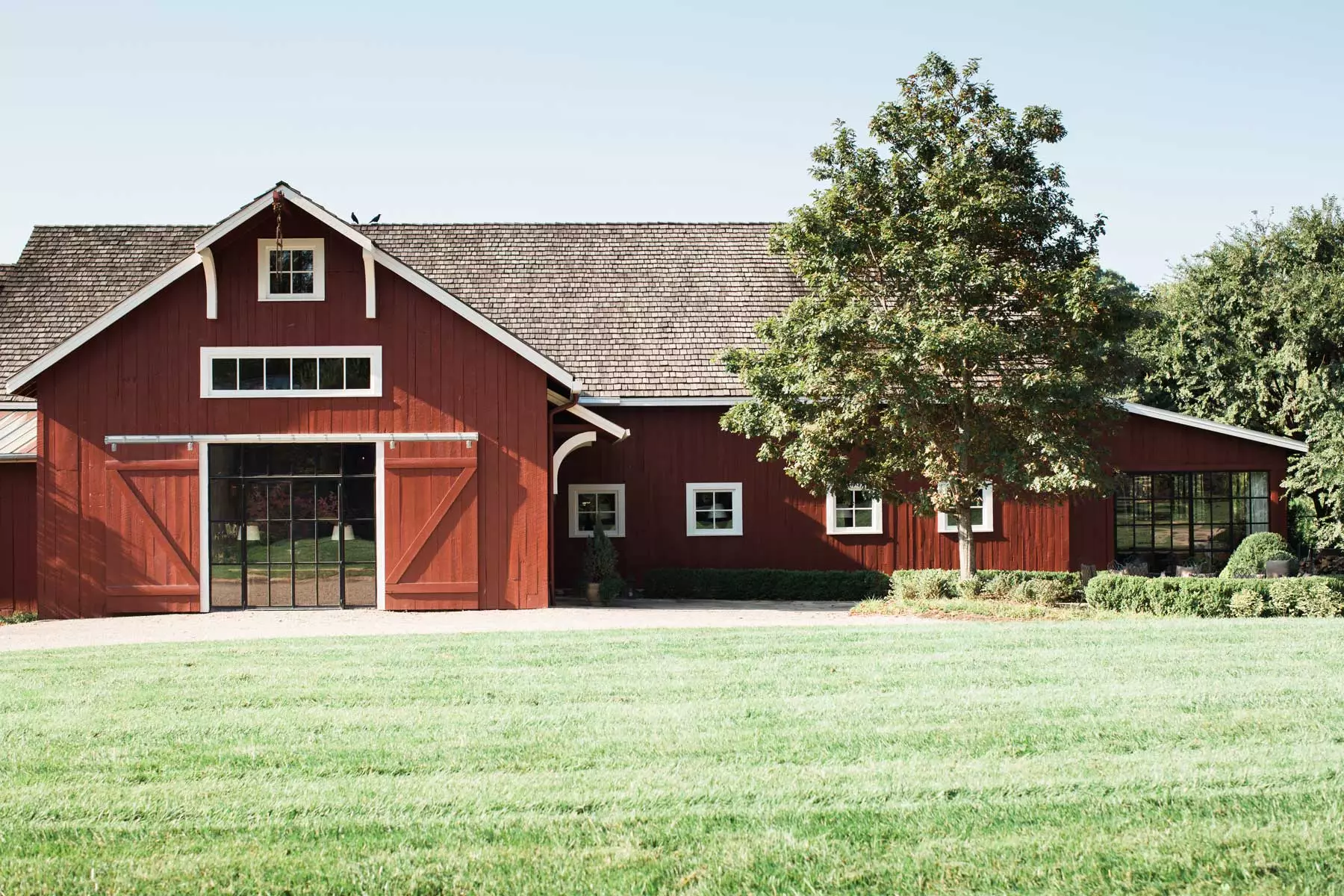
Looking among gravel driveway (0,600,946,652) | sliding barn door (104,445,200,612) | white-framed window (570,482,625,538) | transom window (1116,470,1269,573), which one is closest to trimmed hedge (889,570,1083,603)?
gravel driveway (0,600,946,652)

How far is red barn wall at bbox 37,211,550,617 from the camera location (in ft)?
59.3

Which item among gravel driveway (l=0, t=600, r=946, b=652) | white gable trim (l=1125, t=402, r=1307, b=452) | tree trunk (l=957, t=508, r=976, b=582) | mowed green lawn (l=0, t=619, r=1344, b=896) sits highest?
white gable trim (l=1125, t=402, r=1307, b=452)

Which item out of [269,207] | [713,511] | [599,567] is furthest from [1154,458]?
[269,207]

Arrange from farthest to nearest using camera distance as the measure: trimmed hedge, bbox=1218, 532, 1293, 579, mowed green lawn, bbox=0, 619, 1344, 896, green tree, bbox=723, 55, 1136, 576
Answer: trimmed hedge, bbox=1218, 532, 1293, 579
green tree, bbox=723, 55, 1136, 576
mowed green lawn, bbox=0, 619, 1344, 896

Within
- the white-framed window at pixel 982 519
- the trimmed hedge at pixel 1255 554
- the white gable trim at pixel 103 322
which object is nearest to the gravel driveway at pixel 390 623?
the white-framed window at pixel 982 519

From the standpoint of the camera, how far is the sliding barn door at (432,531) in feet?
59.9

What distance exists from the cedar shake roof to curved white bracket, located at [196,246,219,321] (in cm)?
442

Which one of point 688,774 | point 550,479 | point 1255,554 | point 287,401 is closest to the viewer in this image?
point 688,774

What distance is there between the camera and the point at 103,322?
17812 mm

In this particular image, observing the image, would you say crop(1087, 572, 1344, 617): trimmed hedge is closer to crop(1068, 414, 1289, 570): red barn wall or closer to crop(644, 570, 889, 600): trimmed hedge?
crop(644, 570, 889, 600): trimmed hedge

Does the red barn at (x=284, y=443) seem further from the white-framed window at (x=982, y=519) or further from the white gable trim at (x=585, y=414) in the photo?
the white-framed window at (x=982, y=519)

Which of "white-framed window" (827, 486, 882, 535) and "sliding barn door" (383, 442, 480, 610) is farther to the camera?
"white-framed window" (827, 486, 882, 535)

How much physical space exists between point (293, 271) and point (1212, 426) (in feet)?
50.9

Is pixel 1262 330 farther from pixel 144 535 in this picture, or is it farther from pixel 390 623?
pixel 144 535
